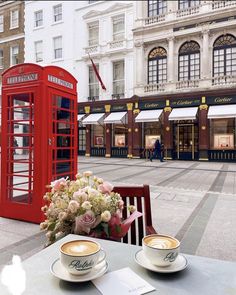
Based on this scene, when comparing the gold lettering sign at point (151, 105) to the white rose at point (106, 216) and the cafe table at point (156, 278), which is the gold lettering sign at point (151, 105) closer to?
the white rose at point (106, 216)

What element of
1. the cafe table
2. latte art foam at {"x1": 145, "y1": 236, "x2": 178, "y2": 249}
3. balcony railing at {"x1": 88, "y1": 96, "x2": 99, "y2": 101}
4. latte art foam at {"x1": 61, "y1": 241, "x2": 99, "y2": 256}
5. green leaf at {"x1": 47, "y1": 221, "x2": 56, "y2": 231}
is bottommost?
the cafe table

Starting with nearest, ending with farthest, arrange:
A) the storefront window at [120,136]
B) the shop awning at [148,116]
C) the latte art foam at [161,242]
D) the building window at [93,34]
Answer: the latte art foam at [161,242], the shop awning at [148,116], the storefront window at [120,136], the building window at [93,34]

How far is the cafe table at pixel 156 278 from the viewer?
120 cm

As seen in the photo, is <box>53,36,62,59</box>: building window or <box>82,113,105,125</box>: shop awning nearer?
<box>82,113,105,125</box>: shop awning

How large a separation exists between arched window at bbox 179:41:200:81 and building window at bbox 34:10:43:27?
1504 cm

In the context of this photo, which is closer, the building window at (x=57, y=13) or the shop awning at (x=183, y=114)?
the shop awning at (x=183, y=114)

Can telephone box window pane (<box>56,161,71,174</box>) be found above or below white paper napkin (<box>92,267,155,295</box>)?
above

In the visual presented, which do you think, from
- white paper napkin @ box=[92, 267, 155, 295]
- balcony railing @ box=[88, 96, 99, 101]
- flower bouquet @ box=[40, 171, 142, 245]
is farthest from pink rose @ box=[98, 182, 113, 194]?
balcony railing @ box=[88, 96, 99, 101]

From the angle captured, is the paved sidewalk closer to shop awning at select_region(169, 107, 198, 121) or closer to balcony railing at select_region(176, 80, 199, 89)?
shop awning at select_region(169, 107, 198, 121)

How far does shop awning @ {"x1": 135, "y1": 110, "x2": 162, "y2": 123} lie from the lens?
18.6 metres

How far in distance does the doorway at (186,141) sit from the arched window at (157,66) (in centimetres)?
435

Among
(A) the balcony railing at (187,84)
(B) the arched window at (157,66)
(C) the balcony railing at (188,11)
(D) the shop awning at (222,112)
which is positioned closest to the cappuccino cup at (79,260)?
(D) the shop awning at (222,112)

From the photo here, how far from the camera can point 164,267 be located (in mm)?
1363

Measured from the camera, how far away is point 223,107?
1736 cm
